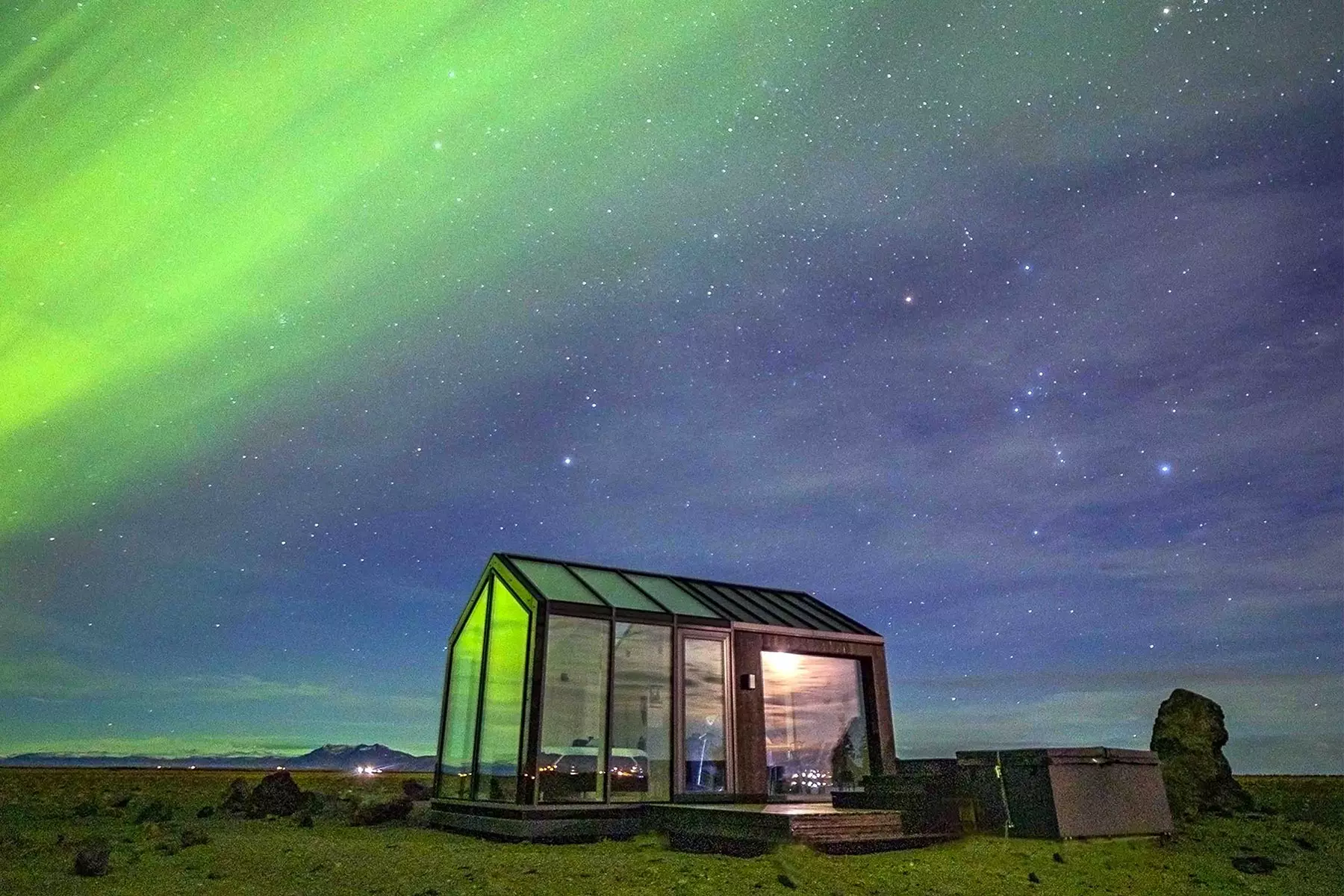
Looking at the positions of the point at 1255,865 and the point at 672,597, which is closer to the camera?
the point at 1255,865

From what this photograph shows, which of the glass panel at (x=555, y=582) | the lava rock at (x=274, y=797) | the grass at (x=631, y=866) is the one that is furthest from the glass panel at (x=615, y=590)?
the lava rock at (x=274, y=797)

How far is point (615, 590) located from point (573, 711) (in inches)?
103

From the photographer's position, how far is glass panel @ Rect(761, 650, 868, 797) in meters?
17.2

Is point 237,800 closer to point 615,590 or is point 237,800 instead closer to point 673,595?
point 615,590

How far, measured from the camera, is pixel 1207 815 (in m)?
15.0

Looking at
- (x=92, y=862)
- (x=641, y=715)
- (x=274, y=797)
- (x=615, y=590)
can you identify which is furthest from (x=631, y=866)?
(x=274, y=797)

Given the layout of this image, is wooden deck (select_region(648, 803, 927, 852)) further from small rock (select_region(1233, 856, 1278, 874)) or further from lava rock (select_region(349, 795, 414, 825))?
lava rock (select_region(349, 795, 414, 825))

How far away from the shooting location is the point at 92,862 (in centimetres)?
862

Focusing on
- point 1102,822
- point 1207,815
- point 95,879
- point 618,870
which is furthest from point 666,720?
Answer: point 1207,815

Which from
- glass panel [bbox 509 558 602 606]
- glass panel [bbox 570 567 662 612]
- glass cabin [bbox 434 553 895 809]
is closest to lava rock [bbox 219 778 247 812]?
glass cabin [bbox 434 553 895 809]

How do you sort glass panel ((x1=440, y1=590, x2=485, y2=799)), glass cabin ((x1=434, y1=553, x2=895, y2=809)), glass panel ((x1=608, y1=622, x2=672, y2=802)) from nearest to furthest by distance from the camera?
1. glass cabin ((x1=434, y1=553, x2=895, y2=809))
2. glass panel ((x1=608, y1=622, x2=672, y2=802))
3. glass panel ((x1=440, y1=590, x2=485, y2=799))

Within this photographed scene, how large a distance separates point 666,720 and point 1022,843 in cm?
594

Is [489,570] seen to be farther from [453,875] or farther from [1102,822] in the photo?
[1102,822]

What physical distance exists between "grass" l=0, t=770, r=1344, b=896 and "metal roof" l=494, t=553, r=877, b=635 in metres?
4.14
